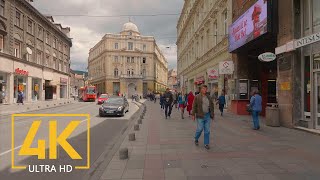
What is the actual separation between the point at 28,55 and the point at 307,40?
34.9 metres

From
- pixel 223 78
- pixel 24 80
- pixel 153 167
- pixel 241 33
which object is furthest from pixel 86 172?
pixel 24 80

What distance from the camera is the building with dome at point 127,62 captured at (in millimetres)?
88750

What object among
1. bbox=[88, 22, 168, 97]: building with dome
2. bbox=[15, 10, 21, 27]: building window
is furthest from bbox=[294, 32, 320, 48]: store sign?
bbox=[88, 22, 168, 97]: building with dome

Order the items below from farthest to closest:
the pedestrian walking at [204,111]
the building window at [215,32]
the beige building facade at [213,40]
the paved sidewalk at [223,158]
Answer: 1. the building window at [215,32]
2. the beige building facade at [213,40]
3. the pedestrian walking at [204,111]
4. the paved sidewalk at [223,158]

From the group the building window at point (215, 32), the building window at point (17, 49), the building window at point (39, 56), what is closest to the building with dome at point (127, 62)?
the building window at point (39, 56)

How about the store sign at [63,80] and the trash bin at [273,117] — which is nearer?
the trash bin at [273,117]

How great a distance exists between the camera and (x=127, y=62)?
90.9 metres

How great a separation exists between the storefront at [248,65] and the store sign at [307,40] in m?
3.52

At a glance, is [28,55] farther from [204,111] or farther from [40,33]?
[204,111]

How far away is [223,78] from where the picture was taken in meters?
22.7

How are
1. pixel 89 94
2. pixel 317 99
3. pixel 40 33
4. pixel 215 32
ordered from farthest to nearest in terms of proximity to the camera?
1. pixel 89 94
2. pixel 40 33
3. pixel 215 32
4. pixel 317 99

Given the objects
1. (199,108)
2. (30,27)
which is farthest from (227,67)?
(30,27)

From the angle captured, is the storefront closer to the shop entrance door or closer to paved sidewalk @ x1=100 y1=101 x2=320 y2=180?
the shop entrance door

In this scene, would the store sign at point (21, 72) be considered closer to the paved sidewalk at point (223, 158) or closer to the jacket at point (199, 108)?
the paved sidewalk at point (223, 158)
